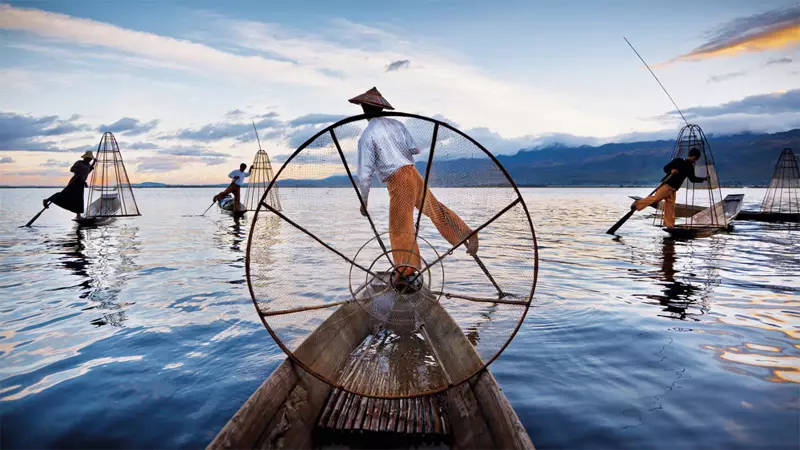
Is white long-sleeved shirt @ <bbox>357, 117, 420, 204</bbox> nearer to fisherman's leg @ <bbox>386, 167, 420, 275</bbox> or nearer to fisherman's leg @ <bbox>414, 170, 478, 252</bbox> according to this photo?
fisherman's leg @ <bbox>386, 167, 420, 275</bbox>

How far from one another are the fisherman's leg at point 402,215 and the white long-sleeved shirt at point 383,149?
92mm

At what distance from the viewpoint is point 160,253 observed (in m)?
9.35

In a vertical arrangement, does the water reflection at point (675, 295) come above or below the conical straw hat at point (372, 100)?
below

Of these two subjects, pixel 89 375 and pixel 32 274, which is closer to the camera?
pixel 89 375

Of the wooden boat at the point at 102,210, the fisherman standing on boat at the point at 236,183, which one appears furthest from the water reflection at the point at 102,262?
the fisherman standing on boat at the point at 236,183

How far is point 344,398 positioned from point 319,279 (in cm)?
352

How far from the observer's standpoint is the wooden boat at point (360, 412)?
1.96 metres

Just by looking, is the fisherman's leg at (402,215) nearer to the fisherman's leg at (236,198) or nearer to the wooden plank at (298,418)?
the wooden plank at (298,418)

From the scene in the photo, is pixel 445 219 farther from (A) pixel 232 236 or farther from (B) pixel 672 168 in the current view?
(A) pixel 232 236

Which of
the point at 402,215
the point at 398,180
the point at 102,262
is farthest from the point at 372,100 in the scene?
the point at 102,262

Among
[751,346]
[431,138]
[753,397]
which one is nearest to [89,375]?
→ [431,138]

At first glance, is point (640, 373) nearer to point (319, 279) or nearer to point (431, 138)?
point (431, 138)

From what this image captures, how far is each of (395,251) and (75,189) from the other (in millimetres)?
13142

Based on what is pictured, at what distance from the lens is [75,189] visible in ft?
41.9
